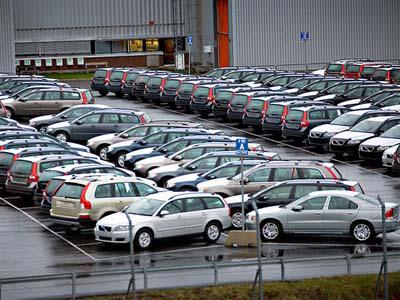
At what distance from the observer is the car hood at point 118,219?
26578 millimetres

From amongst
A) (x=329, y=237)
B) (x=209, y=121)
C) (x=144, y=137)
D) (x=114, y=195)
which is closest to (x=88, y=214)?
(x=114, y=195)

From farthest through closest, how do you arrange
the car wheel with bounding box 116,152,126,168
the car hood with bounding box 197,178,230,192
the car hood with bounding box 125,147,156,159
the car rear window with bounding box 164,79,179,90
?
1. the car rear window with bounding box 164,79,179,90
2. the car wheel with bounding box 116,152,126,168
3. the car hood with bounding box 125,147,156,159
4. the car hood with bounding box 197,178,230,192

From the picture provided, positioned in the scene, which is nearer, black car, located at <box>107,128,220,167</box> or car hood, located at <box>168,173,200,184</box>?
car hood, located at <box>168,173,200,184</box>

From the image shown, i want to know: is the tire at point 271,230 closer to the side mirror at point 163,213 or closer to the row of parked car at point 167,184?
the row of parked car at point 167,184

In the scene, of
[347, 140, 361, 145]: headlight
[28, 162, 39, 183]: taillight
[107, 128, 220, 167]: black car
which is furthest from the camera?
[347, 140, 361, 145]: headlight

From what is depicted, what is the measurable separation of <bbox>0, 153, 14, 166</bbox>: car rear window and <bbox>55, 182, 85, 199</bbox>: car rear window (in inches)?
215

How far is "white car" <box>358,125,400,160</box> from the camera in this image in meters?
37.8

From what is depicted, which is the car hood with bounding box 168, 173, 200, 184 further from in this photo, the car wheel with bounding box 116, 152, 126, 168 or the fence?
the fence

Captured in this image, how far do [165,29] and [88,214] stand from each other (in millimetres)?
51203

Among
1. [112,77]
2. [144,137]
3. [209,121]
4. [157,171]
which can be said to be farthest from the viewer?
[112,77]

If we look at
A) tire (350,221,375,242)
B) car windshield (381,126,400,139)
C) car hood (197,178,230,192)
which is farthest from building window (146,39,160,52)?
tire (350,221,375,242)

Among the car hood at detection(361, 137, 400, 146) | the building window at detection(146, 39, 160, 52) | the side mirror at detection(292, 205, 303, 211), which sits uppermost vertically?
the building window at detection(146, 39, 160, 52)

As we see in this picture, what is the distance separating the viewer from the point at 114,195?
28.6m

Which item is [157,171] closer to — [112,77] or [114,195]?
[114,195]
